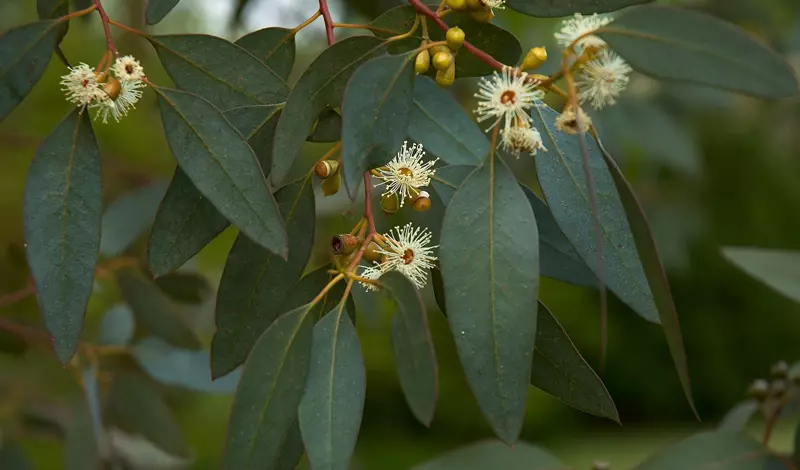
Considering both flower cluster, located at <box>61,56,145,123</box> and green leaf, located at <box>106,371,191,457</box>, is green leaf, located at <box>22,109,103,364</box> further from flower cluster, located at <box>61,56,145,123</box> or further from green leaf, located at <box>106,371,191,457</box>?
green leaf, located at <box>106,371,191,457</box>

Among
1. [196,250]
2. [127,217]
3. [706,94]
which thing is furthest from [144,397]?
[706,94]

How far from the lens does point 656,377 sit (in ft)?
19.3

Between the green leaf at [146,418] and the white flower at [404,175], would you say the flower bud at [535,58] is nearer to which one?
the white flower at [404,175]

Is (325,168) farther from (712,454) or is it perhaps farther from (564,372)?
(712,454)

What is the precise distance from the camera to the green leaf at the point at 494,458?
3.31ft

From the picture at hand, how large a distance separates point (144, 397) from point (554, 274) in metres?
0.79

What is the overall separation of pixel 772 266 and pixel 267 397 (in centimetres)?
77

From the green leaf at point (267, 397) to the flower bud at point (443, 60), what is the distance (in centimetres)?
21

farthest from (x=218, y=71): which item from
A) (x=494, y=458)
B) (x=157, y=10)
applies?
(x=494, y=458)

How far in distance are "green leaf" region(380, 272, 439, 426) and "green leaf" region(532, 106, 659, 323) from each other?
0.15 meters

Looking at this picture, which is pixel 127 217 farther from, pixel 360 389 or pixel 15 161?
pixel 15 161

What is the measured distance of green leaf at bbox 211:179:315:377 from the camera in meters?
0.72

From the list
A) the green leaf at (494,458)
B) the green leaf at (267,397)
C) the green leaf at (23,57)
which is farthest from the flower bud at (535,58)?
the green leaf at (494,458)

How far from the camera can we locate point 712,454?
3.25 ft
